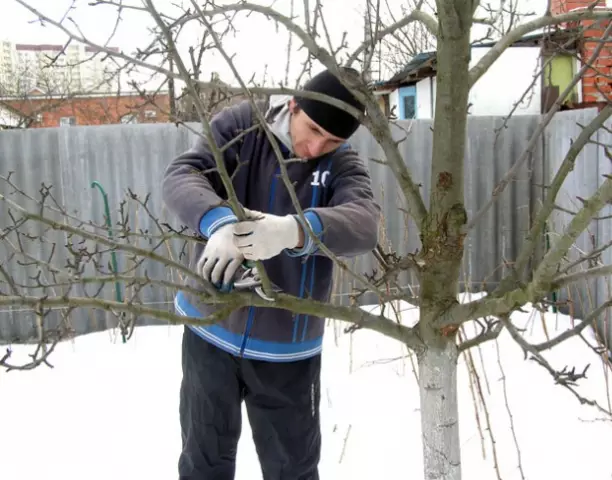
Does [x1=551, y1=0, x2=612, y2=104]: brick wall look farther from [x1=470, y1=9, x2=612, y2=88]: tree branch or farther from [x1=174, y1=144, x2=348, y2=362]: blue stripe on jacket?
[x1=174, y1=144, x2=348, y2=362]: blue stripe on jacket

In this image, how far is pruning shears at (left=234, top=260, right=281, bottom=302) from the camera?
1.15 metres

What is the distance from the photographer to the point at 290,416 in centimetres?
177

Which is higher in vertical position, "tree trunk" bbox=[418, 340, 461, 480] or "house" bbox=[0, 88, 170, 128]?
"house" bbox=[0, 88, 170, 128]

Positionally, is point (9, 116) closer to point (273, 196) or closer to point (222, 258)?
point (273, 196)

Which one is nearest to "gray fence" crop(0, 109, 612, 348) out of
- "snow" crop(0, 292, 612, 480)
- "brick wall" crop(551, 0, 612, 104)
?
"snow" crop(0, 292, 612, 480)

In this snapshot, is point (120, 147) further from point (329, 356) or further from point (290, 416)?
point (290, 416)

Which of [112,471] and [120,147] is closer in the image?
[112,471]

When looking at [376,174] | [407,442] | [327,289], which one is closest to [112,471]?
[407,442]

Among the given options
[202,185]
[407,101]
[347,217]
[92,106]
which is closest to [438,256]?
[347,217]

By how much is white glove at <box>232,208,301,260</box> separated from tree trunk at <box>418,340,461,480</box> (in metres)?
0.40

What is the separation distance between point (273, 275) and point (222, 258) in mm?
433

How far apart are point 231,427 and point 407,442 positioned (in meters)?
1.41

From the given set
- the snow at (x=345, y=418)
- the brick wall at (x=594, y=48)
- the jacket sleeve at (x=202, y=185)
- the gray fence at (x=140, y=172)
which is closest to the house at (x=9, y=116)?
the gray fence at (x=140, y=172)

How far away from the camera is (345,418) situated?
3215 mm
